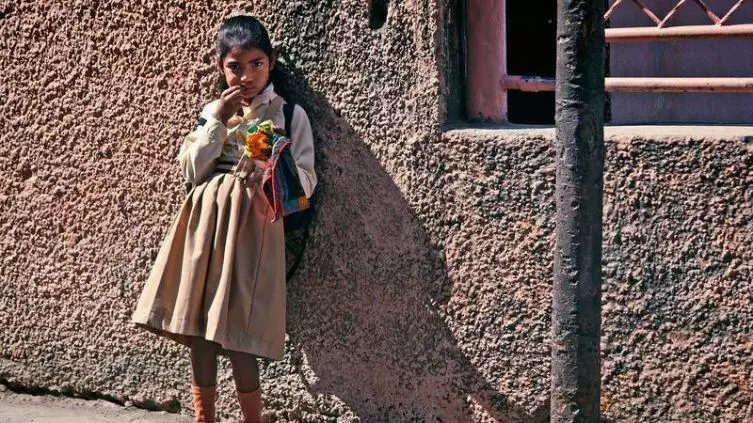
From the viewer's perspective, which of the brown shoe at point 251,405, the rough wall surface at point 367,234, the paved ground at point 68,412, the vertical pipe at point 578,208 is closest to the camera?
the vertical pipe at point 578,208

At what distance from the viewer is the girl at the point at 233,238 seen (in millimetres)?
3840

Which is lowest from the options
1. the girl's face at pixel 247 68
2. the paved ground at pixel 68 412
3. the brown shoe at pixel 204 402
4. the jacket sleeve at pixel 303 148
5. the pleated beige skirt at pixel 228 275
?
the paved ground at pixel 68 412

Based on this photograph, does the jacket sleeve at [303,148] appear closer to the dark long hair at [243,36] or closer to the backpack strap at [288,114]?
the backpack strap at [288,114]

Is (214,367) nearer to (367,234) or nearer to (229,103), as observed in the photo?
(367,234)

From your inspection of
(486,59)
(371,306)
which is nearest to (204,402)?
(371,306)

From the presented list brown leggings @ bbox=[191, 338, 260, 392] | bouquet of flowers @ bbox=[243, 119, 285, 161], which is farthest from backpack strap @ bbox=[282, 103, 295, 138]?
brown leggings @ bbox=[191, 338, 260, 392]

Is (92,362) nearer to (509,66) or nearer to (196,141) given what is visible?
(196,141)

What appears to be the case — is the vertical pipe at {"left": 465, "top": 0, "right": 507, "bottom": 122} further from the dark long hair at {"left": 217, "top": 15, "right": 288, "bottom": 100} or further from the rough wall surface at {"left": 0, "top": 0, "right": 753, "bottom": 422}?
the dark long hair at {"left": 217, "top": 15, "right": 288, "bottom": 100}

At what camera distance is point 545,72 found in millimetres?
6258

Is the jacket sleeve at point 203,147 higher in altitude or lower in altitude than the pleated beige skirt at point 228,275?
higher

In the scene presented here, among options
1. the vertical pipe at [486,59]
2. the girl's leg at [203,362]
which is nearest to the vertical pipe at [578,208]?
the vertical pipe at [486,59]

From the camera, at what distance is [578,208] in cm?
264

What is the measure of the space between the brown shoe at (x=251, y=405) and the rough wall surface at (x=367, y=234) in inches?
9.3

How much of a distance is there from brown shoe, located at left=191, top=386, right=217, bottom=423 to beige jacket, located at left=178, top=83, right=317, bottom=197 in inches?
27.3
